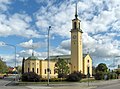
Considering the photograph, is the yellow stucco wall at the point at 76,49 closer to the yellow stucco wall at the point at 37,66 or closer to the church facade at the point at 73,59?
the church facade at the point at 73,59

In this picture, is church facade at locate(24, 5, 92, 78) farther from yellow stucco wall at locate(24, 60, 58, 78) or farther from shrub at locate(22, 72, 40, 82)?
shrub at locate(22, 72, 40, 82)

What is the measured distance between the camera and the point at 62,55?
12344cm

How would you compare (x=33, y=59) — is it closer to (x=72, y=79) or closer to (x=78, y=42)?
(x=78, y=42)

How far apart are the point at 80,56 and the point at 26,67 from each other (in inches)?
797

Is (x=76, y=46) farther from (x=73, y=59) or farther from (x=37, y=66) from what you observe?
(x=37, y=66)

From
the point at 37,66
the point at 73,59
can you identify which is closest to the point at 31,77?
the point at 37,66

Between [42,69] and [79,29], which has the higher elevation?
[79,29]

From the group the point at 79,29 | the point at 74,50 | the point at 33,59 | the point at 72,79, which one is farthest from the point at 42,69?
the point at 72,79

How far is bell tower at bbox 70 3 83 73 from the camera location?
96812mm

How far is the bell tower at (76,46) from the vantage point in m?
96.8

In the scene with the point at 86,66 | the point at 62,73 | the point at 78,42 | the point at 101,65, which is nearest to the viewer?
the point at 62,73

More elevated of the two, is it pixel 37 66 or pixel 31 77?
pixel 37 66

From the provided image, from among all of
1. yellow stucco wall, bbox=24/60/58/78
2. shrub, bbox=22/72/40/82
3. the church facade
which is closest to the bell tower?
the church facade

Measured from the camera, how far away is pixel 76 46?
9725cm
